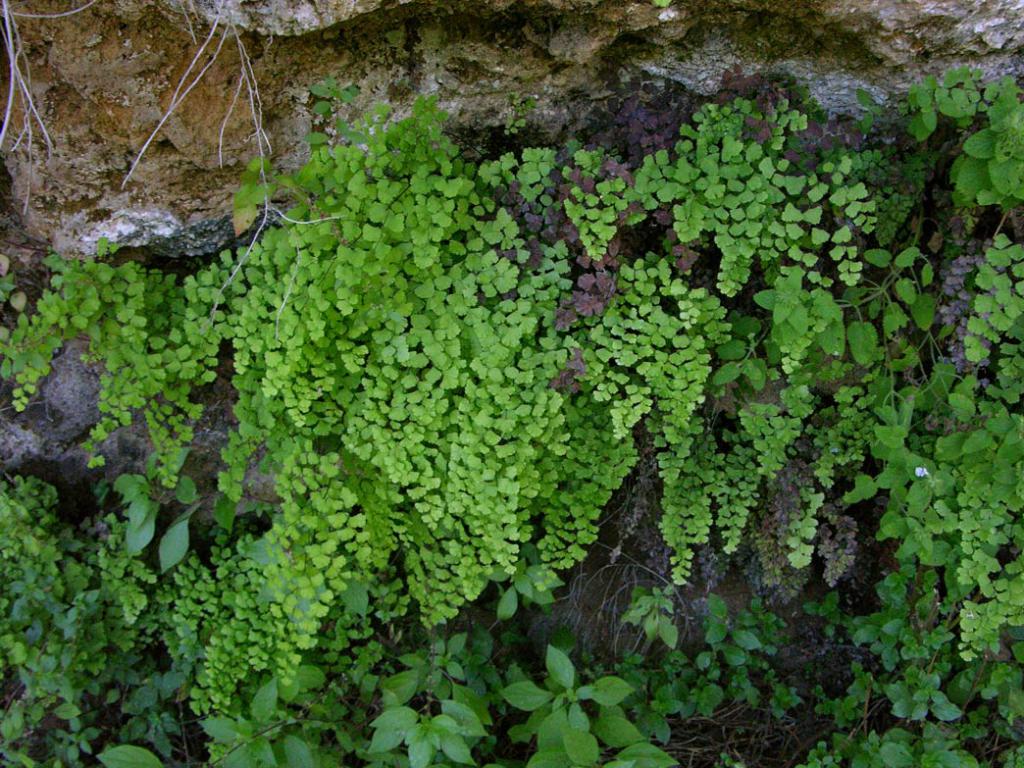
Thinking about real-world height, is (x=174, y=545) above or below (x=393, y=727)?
above

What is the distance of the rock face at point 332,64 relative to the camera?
2332 mm

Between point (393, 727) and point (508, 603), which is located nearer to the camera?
point (393, 727)

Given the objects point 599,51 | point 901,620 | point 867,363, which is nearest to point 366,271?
point 599,51

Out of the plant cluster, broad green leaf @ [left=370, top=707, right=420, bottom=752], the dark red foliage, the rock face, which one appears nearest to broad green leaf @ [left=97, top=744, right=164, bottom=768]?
the plant cluster

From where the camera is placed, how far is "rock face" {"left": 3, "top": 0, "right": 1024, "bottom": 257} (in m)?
2.33

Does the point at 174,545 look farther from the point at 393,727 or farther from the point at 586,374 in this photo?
the point at 586,374

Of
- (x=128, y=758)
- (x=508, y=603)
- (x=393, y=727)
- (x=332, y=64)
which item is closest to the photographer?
(x=332, y=64)

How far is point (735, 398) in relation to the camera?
9.07 ft

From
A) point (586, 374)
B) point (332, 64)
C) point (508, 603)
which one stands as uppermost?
point (332, 64)

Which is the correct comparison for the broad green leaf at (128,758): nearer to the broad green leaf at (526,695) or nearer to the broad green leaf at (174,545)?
the broad green leaf at (174,545)

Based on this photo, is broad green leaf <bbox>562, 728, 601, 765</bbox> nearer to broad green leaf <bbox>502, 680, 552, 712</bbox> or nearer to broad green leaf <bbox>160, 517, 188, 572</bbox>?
broad green leaf <bbox>502, 680, 552, 712</bbox>

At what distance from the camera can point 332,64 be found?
8.39 ft

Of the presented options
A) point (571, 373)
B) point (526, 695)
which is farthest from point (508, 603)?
point (571, 373)

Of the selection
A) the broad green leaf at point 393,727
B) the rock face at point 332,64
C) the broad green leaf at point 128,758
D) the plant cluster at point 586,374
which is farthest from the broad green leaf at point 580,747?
the rock face at point 332,64
